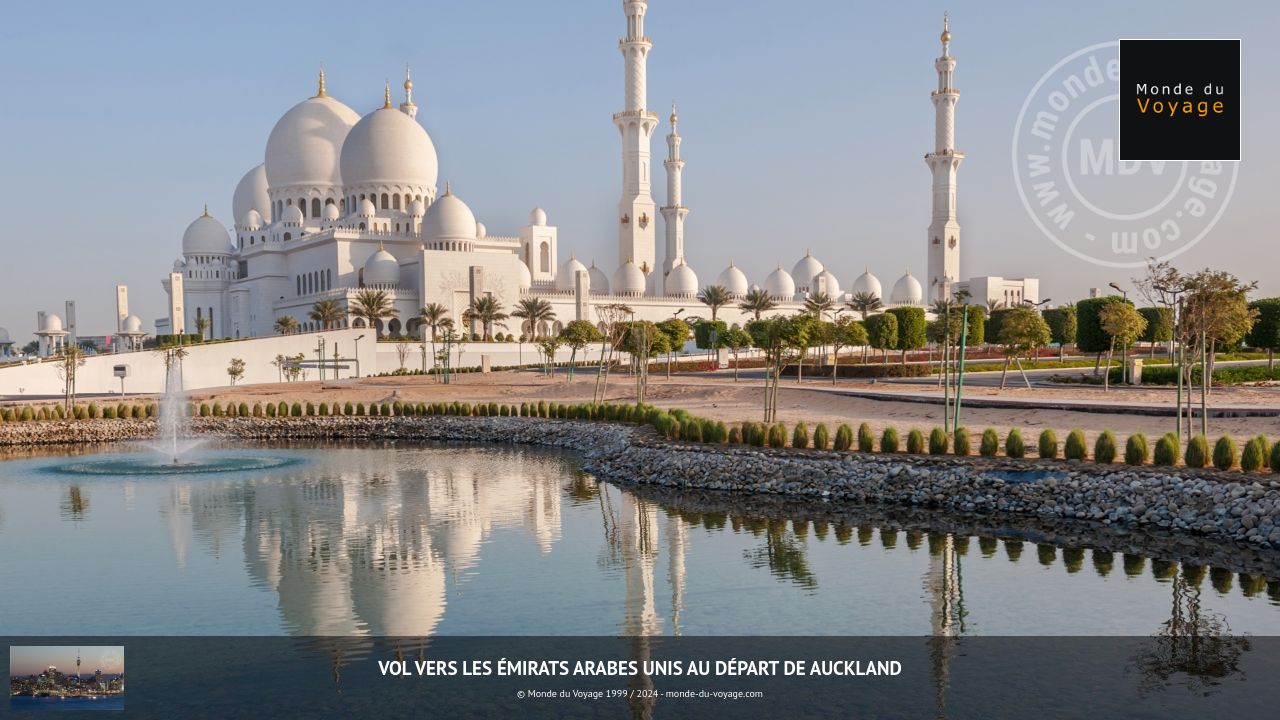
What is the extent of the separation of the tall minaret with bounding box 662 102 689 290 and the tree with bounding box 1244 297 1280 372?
5436cm

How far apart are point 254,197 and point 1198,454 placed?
269 feet

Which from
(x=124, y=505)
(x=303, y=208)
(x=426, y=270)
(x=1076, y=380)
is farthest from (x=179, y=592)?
(x=303, y=208)

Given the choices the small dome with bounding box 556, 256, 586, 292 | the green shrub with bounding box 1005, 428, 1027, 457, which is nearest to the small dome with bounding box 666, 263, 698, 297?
the small dome with bounding box 556, 256, 586, 292

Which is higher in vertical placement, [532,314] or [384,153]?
[384,153]

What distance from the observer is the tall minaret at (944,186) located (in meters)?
82.6

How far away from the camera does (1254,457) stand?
17.1 meters

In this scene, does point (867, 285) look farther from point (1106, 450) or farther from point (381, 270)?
point (1106, 450)

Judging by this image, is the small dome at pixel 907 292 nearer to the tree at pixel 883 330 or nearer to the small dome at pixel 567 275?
the small dome at pixel 567 275

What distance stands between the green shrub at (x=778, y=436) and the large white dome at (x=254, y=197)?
239ft

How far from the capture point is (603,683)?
32.2ft

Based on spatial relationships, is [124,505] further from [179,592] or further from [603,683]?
[603,683]

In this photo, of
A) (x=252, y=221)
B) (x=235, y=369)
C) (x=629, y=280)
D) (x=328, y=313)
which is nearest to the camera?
(x=235, y=369)

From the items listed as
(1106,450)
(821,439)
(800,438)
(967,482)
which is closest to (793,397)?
(800,438)

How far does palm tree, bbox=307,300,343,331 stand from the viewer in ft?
215
